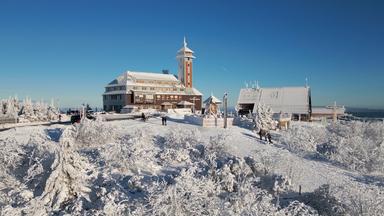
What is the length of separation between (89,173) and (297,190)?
9685 millimetres

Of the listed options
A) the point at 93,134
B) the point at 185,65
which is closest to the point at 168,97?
the point at 185,65

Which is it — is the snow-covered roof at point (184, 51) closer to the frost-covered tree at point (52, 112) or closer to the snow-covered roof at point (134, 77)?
the snow-covered roof at point (134, 77)

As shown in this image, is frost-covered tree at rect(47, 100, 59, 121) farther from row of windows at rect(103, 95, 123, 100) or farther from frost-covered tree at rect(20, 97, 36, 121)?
row of windows at rect(103, 95, 123, 100)

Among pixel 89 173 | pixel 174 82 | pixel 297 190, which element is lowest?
pixel 297 190

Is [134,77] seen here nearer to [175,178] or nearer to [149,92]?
[149,92]

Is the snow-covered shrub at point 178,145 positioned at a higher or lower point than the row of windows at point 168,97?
lower

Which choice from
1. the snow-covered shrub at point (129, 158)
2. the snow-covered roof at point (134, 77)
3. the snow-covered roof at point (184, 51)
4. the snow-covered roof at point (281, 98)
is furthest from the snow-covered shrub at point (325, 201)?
the snow-covered roof at point (184, 51)

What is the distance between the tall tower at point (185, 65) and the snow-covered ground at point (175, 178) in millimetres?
42602

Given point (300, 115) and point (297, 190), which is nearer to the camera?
point (297, 190)

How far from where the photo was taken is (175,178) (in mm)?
11898

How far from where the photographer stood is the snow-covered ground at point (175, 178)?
10148 millimetres

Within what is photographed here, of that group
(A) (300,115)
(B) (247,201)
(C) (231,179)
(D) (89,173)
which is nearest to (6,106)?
(D) (89,173)

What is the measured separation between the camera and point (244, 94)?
185ft

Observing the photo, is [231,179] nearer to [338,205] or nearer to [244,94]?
[338,205]
